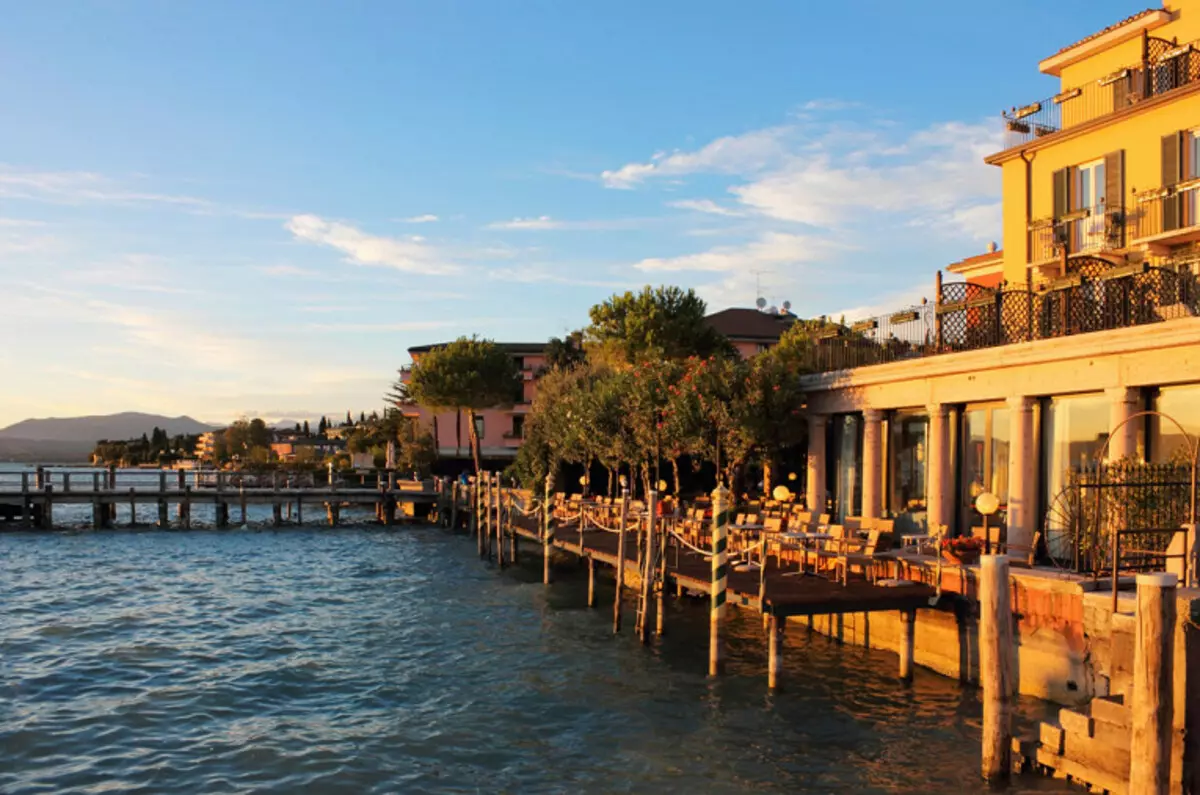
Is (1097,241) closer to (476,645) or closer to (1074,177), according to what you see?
(1074,177)

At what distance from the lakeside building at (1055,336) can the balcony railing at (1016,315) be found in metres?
0.04

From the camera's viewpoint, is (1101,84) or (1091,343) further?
(1101,84)

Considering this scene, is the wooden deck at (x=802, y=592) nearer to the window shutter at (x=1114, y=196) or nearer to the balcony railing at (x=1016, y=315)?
the balcony railing at (x=1016, y=315)

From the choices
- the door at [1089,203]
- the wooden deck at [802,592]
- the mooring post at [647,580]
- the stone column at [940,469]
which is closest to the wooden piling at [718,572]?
the wooden deck at [802,592]

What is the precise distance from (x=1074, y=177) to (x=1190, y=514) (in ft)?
45.6

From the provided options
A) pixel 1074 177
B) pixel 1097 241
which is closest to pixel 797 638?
pixel 1097 241

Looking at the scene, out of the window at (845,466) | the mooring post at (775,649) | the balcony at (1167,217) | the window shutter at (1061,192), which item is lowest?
the mooring post at (775,649)

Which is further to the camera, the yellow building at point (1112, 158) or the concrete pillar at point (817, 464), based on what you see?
the concrete pillar at point (817, 464)

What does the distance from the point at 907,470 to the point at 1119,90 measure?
36.1 feet

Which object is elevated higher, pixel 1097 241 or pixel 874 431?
pixel 1097 241

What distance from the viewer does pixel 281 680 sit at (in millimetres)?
18000

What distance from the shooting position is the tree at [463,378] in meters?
65.4

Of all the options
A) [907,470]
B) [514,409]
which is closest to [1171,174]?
[907,470]

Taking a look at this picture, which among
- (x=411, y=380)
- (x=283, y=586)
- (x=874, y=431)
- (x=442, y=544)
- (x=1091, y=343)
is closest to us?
(x=1091, y=343)
